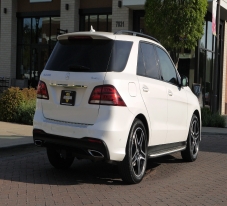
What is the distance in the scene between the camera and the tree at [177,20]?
53.1 feet

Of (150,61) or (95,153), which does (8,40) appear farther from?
(95,153)

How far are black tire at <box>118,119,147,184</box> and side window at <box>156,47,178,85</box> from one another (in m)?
1.40

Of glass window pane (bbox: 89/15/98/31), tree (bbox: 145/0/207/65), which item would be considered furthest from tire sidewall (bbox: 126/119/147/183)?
glass window pane (bbox: 89/15/98/31)

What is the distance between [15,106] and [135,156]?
8086 mm

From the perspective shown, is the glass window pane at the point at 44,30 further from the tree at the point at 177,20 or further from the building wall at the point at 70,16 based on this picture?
the tree at the point at 177,20

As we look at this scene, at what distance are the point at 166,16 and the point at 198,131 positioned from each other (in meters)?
7.71

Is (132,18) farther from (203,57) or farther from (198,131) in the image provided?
(198,131)

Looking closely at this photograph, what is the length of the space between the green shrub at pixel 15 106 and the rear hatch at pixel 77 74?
6963 mm

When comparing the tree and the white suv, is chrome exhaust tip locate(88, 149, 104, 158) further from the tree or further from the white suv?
the tree

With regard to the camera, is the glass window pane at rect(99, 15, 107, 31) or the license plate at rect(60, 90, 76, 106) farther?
the glass window pane at rect(99, 15, 107, 31)

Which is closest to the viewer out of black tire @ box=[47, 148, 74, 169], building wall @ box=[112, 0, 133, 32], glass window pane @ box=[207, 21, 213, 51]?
black tire @ box=[47, 148, 74, 169]

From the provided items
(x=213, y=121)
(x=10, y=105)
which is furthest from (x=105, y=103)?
(x=213, y=121)

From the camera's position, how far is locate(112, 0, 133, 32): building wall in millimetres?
20594

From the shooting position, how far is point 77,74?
22.5ft
